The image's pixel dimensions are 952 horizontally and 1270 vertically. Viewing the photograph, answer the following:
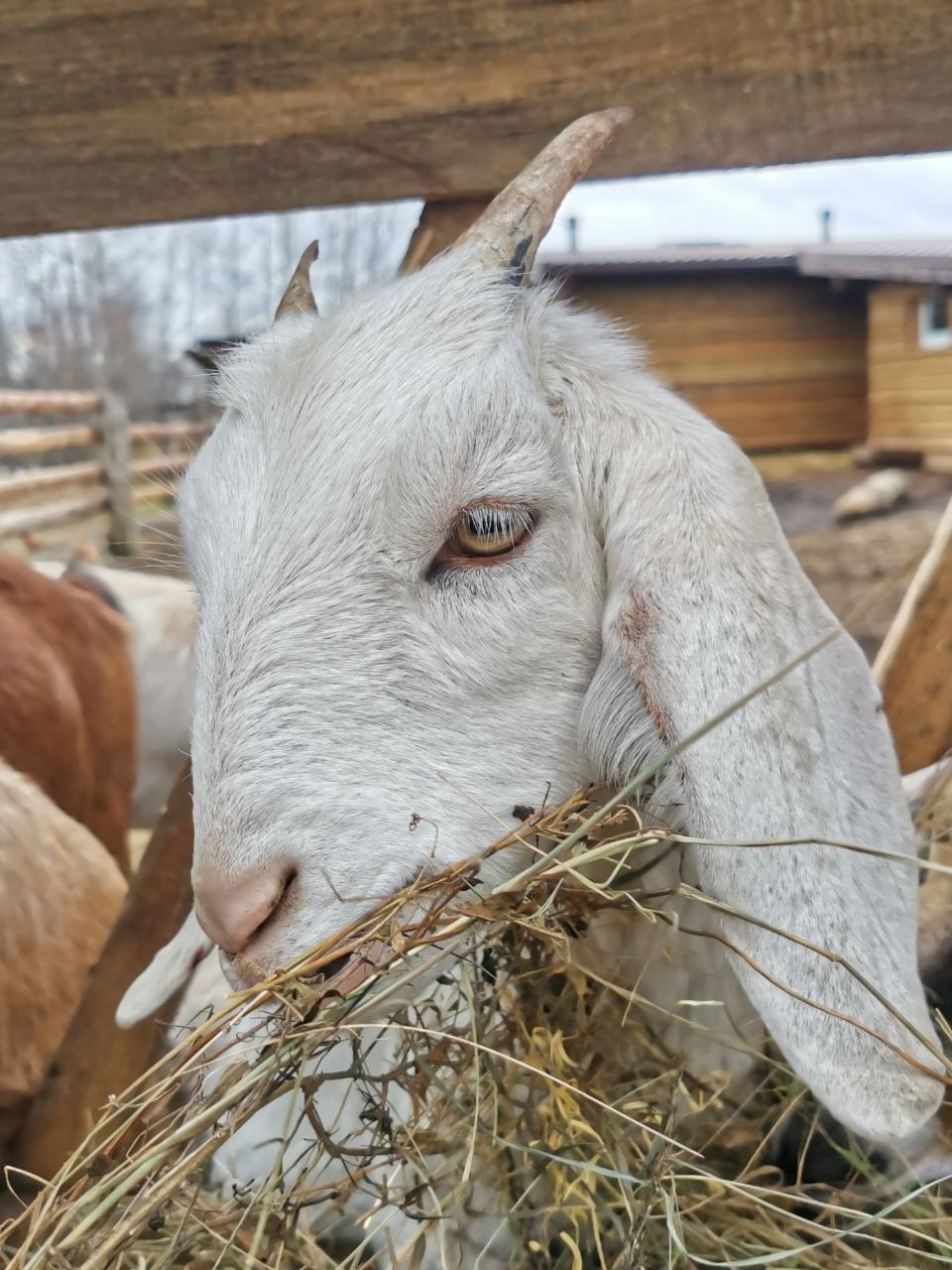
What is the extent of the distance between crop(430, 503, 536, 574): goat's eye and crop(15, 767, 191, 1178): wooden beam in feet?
2.99

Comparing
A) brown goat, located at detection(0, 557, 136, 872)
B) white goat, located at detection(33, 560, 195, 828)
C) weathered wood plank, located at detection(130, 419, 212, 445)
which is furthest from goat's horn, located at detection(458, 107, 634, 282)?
weathered wood plank, located at detection(130, 419, 212, 445)

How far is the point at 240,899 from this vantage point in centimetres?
130

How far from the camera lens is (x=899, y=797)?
4.77 feet

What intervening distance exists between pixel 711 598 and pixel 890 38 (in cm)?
100

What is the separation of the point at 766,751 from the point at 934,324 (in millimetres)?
10307

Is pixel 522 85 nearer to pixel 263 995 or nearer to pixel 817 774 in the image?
pixel 817 774

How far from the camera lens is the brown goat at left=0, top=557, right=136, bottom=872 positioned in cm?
346

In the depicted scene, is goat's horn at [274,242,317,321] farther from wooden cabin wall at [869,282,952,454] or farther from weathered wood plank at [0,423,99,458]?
wooden cabin wall at [869,282,952,454]

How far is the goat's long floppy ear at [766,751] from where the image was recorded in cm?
131

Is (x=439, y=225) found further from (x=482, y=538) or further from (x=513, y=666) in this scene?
(x=513, y=666)

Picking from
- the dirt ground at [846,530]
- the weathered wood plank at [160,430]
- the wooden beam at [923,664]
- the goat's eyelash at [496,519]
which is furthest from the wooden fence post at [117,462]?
the goat's eyelash at [496,519]

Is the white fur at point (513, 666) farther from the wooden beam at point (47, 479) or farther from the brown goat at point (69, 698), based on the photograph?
the wooden beam at point (47, 479)

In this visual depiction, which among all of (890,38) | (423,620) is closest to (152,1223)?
(423,620)

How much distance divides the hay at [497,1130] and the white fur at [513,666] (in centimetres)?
10
